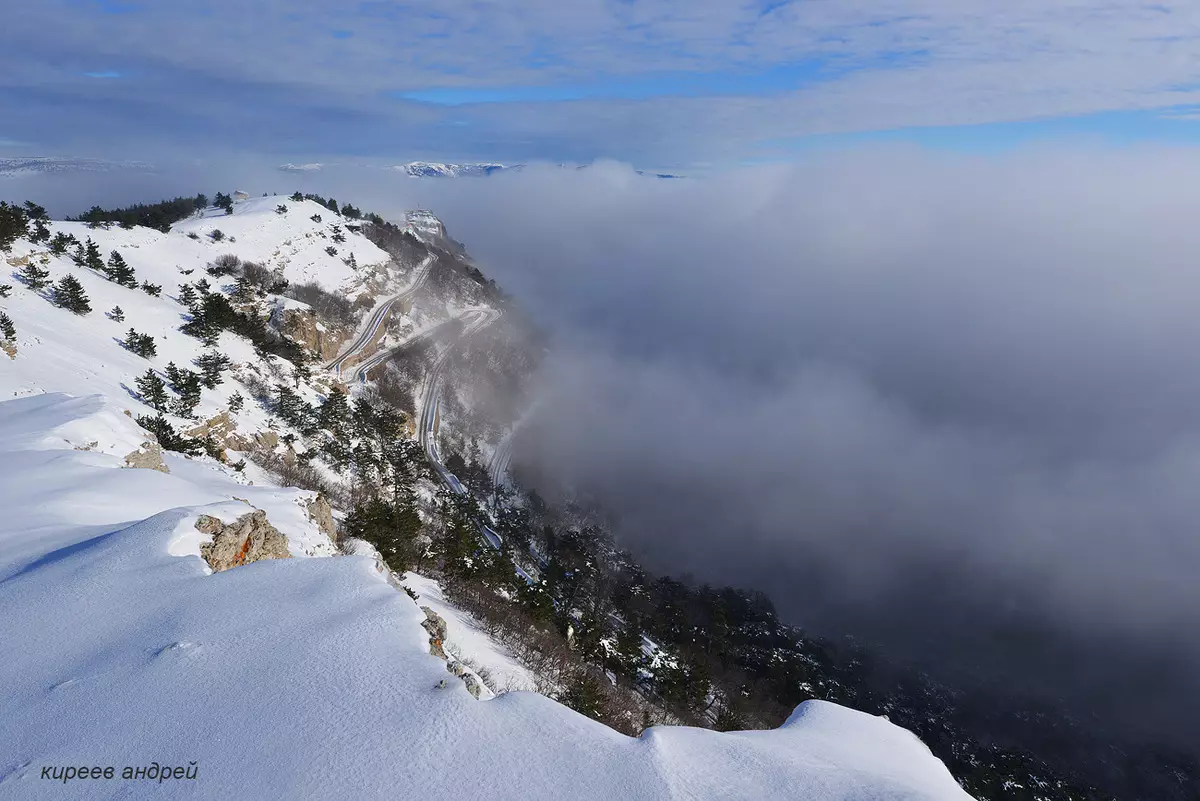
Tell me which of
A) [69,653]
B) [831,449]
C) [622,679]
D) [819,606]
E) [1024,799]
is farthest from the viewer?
[831,449]

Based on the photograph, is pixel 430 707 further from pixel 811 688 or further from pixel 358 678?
pixel 811 688

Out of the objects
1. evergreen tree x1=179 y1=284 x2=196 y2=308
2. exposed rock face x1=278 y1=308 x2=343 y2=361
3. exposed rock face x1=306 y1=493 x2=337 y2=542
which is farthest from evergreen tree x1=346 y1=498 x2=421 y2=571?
exposed rock face x1=278 y1=308 x2=343 y2=361

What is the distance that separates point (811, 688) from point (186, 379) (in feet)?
222

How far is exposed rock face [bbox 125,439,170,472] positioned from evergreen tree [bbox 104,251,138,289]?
3909 cm

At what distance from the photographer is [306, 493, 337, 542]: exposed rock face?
21453 mm

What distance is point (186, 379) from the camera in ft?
129

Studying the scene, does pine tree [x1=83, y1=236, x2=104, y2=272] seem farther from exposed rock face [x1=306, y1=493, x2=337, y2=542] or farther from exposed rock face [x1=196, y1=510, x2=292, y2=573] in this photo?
exposed rock face [x1=196, y1=510, x2=292, y2=573]

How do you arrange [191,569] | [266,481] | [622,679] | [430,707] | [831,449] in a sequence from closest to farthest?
[430,707] < [191,569] < [266,481] < [622,679] < [831,449]

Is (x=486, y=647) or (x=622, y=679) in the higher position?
(x=486, y=647)

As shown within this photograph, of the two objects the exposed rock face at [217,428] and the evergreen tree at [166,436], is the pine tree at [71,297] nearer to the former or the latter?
the exposed rock face at [217,428]

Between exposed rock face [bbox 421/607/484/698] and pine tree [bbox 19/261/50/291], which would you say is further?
pine tree [bbox 19/261/50/291]

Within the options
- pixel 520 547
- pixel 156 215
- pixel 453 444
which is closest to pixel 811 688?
pixel 520 547

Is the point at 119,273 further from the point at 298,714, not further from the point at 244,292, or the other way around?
the point at 298,714

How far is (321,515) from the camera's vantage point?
72.0ft
